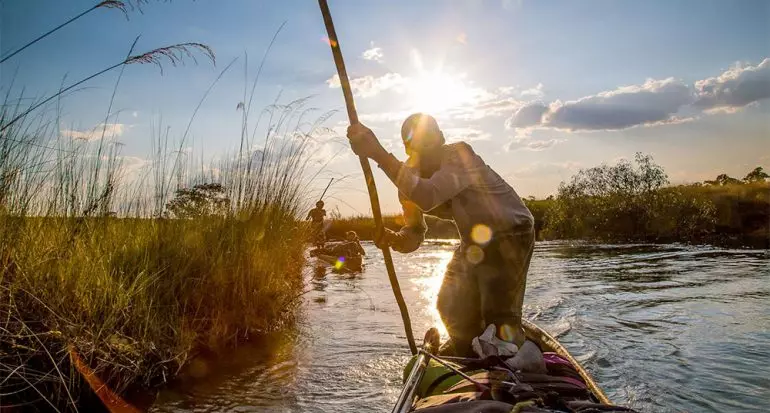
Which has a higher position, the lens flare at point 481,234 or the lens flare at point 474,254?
the lens flare at point 481,234

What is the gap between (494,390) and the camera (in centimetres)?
218

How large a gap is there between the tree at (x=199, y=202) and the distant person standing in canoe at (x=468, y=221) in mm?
3057

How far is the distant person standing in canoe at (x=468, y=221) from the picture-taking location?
10.7 feet

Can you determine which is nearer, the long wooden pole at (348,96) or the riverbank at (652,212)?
the long wooden pole at (348,96)

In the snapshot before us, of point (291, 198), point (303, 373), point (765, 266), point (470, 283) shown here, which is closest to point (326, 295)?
point (291, 198)

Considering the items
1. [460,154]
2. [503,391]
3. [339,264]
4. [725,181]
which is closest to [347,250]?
[339,264]

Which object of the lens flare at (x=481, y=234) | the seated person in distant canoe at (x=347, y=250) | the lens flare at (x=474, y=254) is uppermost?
the lens flare at (x=481, y=234)

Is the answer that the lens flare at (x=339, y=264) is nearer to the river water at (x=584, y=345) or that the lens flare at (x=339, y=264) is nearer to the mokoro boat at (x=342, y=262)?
the mokoro boat at (x=342, y=262)

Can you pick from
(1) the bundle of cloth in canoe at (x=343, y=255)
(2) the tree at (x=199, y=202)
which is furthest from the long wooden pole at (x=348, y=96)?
(1) the bundle of cloth in canoe at (x=343, y=255)

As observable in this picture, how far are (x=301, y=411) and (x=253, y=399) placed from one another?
1.51ft

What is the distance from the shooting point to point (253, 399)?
440 cm

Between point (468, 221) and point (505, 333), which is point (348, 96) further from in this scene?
→ point (505, 333)

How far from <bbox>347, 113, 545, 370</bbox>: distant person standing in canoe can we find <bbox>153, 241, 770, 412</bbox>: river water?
133 centimetres

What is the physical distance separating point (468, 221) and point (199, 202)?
3.85 metres
